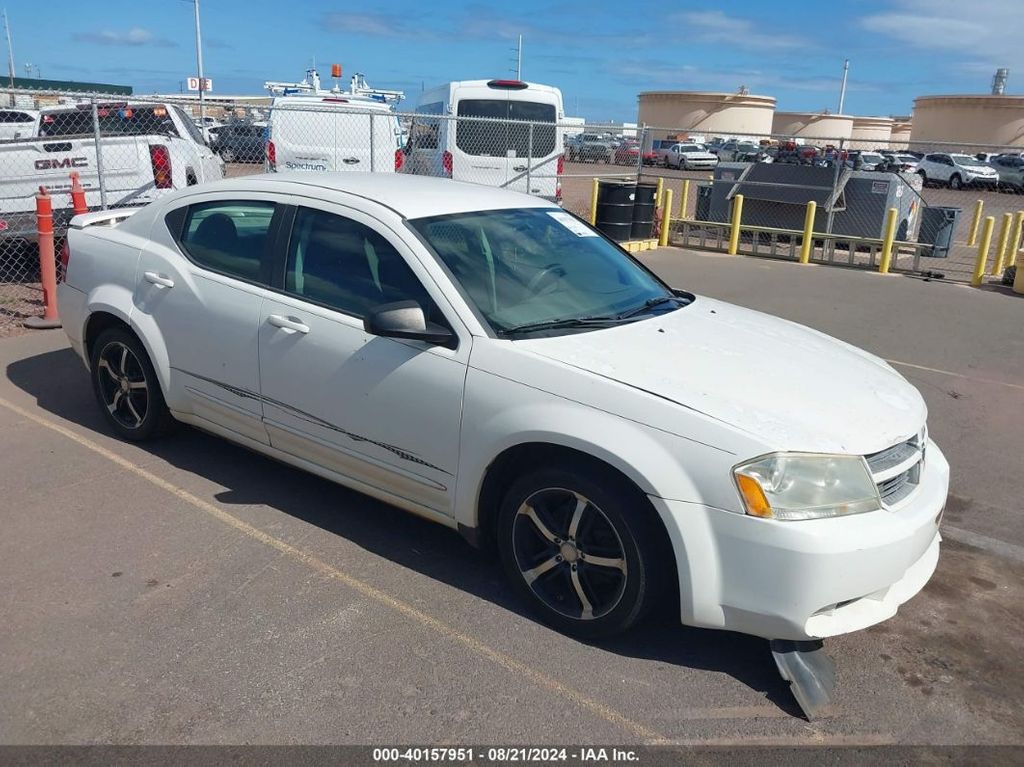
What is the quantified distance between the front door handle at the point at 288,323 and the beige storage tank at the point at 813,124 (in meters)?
81.8

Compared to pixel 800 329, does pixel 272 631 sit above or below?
below

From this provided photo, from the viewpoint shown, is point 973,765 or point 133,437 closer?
point 973,765

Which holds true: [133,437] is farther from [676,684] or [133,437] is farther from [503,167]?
[503,167]

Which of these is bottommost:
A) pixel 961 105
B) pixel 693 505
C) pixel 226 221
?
pixel 693 505

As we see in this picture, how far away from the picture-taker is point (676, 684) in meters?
3.09

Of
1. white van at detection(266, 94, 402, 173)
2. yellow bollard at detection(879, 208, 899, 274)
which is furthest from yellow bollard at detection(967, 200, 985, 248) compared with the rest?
white van at detection(266, 94, 402, 173)

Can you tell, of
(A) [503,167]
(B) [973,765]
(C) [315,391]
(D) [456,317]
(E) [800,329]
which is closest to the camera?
(B) [973,765]

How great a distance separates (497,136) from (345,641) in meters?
11.6

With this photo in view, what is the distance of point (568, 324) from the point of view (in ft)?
12.0

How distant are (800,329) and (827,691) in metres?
1.88

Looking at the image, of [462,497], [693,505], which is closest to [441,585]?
[462,497]

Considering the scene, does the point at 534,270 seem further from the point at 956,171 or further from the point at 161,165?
the point at 956,171

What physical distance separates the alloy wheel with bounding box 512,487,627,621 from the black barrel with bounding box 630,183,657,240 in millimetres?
11927

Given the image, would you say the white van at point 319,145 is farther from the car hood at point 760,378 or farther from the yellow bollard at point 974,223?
the yellow bollard at point 974,223
